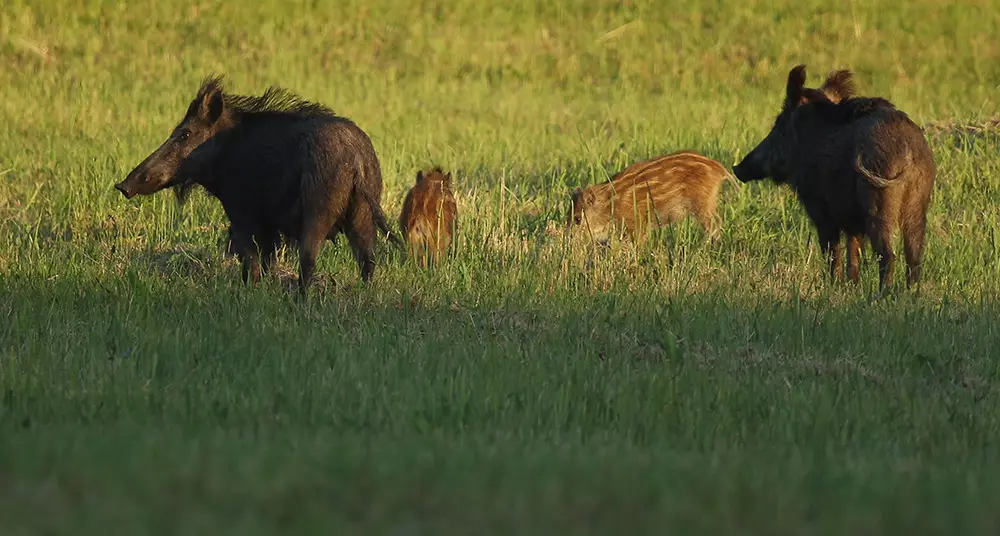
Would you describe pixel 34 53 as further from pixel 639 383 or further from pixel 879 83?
pixel 639 383

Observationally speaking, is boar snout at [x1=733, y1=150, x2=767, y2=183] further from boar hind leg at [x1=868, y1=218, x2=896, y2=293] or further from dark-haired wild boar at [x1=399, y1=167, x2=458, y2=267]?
dark-haired wild boar at [x1=399, y1=167, x2=458, y2=267]

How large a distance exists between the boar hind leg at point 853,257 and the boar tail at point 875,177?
773 mm

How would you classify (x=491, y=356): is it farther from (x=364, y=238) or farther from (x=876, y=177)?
(x=876, y=177)

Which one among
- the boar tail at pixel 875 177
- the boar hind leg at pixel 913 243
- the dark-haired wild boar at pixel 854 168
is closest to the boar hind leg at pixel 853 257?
the dark-haired wild boar at pixel 854 168

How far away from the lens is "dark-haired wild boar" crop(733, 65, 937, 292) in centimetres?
919

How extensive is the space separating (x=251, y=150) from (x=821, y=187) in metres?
3.99

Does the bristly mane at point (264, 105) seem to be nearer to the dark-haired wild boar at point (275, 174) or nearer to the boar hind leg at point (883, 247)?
the dark-haired wild boar at point (275, 174)

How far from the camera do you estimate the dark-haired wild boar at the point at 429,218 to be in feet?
33.7

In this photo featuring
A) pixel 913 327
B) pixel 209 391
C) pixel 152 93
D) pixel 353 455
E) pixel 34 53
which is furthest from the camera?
pixel 34 53

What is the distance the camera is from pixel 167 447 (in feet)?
14.2

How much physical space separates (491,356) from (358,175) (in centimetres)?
240

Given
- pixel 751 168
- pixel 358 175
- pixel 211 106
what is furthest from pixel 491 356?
pixel 751 168

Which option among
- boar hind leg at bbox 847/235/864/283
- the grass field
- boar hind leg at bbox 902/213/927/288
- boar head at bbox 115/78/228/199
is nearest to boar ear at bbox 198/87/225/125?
boar head at bbox 115/78/228/199

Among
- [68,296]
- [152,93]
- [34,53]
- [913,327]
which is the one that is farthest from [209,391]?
[34,53]
